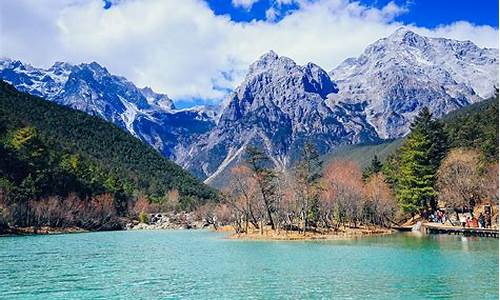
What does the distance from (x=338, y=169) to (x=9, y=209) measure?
190ft

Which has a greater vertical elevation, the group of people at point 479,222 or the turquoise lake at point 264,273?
the group of people at point 479,222

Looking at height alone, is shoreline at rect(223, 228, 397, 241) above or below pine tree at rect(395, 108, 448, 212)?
below

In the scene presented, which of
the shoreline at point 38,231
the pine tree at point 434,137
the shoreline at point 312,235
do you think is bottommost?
the shoreline at point 312,235

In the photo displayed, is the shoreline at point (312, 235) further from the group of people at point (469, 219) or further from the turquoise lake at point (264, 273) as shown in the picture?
the turquoise lake at point (264, 273)

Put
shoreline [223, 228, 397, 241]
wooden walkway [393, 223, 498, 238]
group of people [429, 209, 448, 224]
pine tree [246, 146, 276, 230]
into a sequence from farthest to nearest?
group of people [429, 209, 448, 224]
pine tree [246, 146, 276, 230]
shoreline [223, 228, 397, 241]
wooden walkway [393, 223, 498, 238]

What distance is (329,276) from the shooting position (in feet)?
111

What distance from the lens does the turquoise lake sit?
28516 mm

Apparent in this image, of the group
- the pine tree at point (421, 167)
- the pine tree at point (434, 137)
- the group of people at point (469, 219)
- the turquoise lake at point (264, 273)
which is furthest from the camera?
the pine tree at point (434, 137)

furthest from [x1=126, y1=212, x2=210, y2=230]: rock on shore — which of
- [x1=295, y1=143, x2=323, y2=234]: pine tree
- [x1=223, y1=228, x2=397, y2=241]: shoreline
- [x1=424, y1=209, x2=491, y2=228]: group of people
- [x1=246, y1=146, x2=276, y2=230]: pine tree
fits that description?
[x1=424, y1=209, x2=491, y2=228]: group of people

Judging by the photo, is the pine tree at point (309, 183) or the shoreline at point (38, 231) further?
the shoreline at point (38, 231)

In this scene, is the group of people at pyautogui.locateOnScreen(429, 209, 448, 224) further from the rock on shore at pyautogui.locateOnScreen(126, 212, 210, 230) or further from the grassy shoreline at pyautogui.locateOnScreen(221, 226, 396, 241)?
the rock on shore at pyautogui.locateOnScreen(126, 212, 210, 230)

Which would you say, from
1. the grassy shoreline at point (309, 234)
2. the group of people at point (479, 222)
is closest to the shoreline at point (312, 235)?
the grassy shoreline at point (309, 234)

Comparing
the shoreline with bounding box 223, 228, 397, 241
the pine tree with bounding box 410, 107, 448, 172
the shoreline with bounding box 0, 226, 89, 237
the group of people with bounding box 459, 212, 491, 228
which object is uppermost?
the pine tree with bounding box 410, 107, 448, 172

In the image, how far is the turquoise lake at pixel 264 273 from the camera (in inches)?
1123
